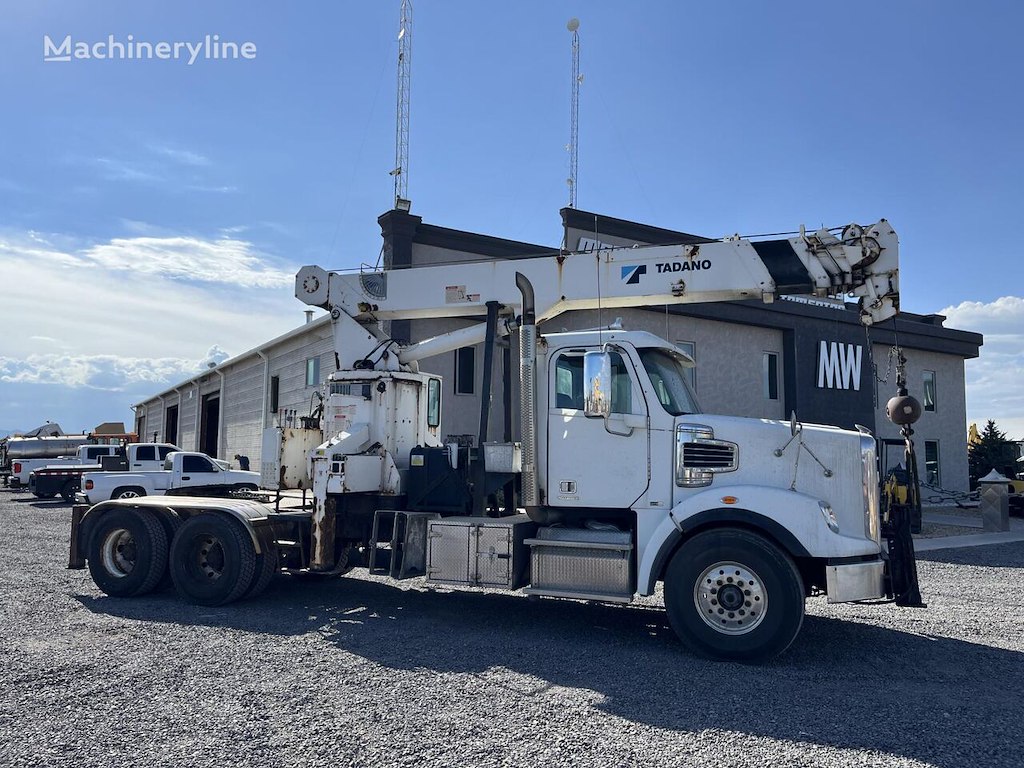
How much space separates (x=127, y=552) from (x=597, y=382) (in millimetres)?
6372

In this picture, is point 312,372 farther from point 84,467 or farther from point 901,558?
point 901,558

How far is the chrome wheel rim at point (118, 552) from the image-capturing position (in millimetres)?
9586

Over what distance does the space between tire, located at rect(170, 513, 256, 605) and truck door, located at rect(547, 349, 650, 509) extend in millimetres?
3614

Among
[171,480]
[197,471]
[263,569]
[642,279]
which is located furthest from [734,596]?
[197,471]

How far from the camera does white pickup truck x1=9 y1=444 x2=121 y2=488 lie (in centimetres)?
2805

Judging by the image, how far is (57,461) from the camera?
1210 inches

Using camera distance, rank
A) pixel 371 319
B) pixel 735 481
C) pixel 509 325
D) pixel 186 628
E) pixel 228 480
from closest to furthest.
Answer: pixel 735 481 < pixel 186 628 < pixel 509 325 < pixel 371 319 < pixel 228 480

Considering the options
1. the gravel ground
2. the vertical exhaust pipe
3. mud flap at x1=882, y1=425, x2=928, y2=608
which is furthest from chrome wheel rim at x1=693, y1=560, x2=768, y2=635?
the vertical exhaust pipe

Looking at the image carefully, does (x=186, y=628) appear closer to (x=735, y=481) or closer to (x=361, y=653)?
(x=361, y=653)

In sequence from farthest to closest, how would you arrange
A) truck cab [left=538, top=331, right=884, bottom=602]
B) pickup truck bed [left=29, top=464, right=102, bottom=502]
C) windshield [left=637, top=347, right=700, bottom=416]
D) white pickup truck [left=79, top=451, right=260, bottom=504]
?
1. pickup truck bed [left=29, top=464, right=102, bottom=502]
2. white pickup truck [left=79, top=451, right=260, bottom=504]
3. windshield [left=637, top=347, right=700, bottom=416]
4. truck cab [left=538, top=331, right=884, bottom=602]

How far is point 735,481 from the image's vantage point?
24.0 ft

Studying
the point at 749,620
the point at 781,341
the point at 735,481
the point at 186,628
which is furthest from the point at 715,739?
the point at 781,341

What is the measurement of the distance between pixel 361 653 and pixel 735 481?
3704mm

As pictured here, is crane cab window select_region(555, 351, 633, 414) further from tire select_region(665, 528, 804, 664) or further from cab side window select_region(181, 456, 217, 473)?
cab side window select_region(181, 456, 217, 473)
